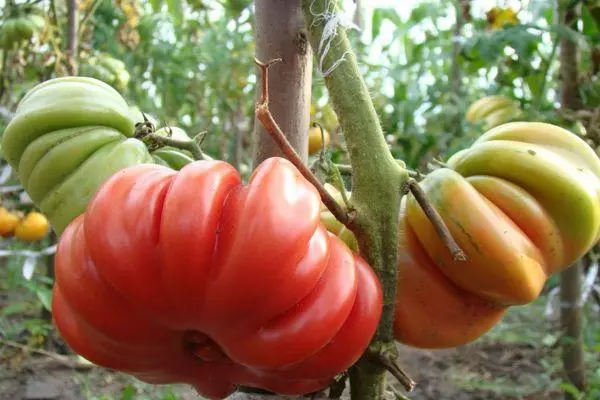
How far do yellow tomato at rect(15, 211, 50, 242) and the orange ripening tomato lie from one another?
3.16 metres

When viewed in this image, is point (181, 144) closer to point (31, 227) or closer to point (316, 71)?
point (316, 71)

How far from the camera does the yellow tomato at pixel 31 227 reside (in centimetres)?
365

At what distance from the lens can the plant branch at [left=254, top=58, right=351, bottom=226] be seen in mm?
711

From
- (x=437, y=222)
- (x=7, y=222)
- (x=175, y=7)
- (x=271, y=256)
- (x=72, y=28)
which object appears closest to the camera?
(x=271, y=256)

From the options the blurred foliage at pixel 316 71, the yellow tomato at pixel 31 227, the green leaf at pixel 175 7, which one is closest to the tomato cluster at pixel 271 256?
the blurred foliage at pixel 316 71

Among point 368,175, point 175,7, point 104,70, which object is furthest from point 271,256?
point 104,70

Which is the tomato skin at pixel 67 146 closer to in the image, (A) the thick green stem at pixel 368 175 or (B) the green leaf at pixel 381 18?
(A) the thick green stem at pixel 368 175

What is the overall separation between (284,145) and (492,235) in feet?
0.86

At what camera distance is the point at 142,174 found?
0.70 m

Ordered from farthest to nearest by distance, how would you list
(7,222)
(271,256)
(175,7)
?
1. (7,222)
2. (175,7)
3. (271,256)

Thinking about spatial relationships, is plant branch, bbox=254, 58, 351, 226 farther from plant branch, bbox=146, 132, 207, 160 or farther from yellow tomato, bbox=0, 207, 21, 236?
yellow tomato, bbox=0, 207, 21, 236

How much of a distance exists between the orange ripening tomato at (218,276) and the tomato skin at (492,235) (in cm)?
13

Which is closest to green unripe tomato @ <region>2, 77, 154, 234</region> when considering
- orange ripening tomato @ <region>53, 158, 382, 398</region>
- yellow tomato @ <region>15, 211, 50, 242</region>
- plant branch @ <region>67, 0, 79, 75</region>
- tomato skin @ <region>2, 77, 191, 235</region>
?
tomato skin @ <region>2, 77, 191, 235</region>

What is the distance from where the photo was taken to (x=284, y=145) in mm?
726
